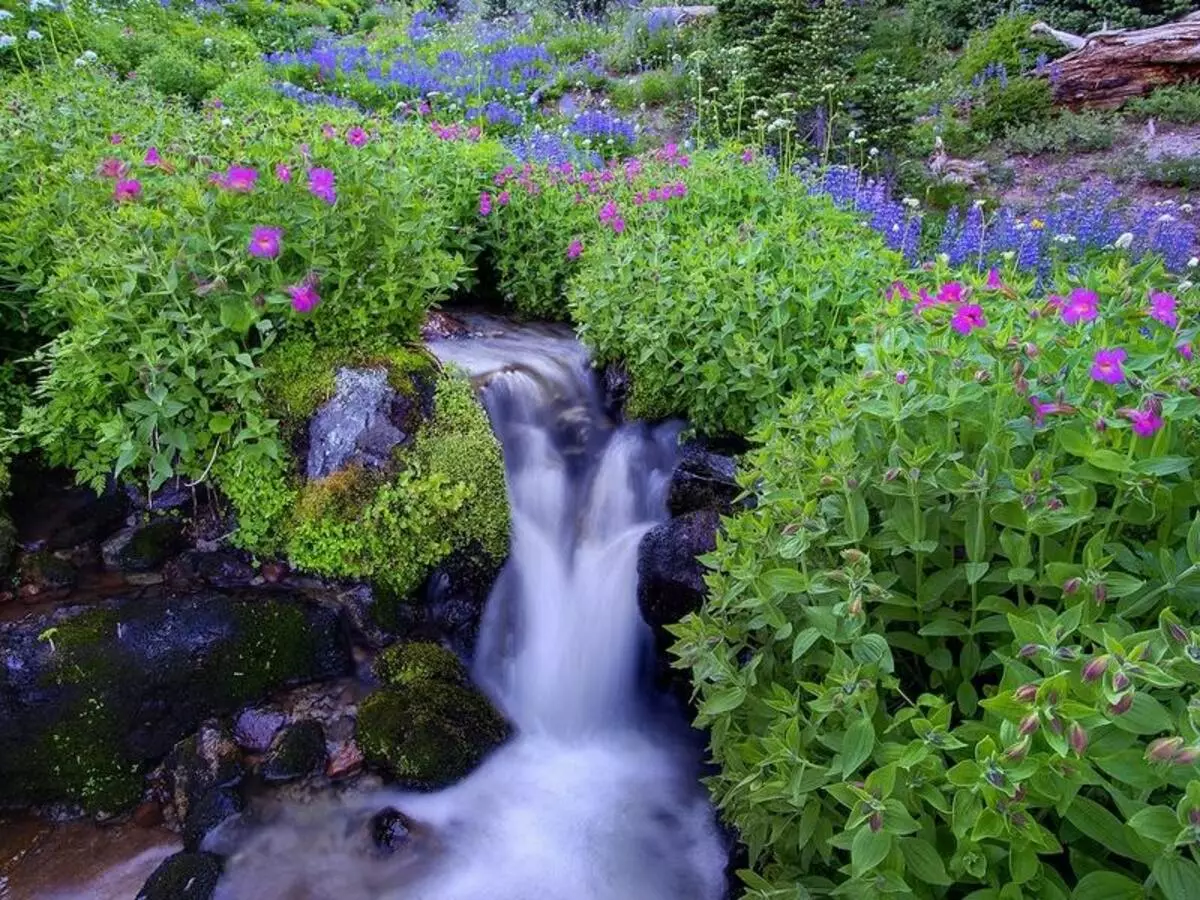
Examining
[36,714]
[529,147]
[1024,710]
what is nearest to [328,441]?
[36,714]

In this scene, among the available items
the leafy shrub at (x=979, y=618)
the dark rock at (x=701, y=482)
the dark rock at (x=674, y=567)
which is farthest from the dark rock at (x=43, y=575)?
the leafy shrub at (x=979, y=618)

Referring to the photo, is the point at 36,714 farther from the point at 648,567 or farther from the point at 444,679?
the point at 648,567

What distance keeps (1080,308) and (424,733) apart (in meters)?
2.70

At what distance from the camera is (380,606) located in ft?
12.0

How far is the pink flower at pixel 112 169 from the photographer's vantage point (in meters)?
3.71

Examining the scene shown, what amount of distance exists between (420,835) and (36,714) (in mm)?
1485

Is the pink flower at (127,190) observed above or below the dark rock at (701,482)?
above

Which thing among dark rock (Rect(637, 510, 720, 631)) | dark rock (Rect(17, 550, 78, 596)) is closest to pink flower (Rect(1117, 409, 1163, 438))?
dark rock (Rect(637, 510, 720, 631))

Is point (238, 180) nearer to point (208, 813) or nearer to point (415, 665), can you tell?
point (415, 665)

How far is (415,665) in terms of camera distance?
3.59m

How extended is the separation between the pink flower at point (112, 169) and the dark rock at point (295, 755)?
8.04 feet

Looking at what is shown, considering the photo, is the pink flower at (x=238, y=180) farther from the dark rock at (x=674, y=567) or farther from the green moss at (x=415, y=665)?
the dark rock at (x=674, y=567)

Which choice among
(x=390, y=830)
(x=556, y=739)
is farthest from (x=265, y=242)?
(x=556, y=739)

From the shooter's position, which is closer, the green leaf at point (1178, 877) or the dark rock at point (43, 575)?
the green leaf at point (1178, 877)
